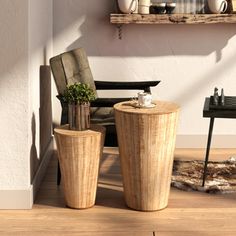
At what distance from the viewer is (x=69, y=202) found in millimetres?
3240

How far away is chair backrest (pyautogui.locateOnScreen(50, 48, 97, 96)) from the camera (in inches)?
142

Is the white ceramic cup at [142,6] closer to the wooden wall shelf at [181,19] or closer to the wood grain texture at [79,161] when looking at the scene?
the wooden wall shelf at [181,19]

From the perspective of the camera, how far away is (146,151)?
10.0ft

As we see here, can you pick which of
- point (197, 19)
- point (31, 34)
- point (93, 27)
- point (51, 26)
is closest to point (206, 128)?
point (197, 19)

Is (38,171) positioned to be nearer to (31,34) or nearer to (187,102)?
(31,34)

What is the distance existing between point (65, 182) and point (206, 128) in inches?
72.6

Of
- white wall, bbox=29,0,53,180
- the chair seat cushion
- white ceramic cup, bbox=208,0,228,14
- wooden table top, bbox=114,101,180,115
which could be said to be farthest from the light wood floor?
white ceramic cup, bbox=208,0,228,14

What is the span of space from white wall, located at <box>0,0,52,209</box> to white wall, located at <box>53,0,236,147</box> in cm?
117

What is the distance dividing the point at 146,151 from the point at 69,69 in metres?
1.02

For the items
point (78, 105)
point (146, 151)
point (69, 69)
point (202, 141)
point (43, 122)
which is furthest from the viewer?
point (202, 141)

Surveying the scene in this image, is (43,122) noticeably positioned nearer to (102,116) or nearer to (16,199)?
(102,116)

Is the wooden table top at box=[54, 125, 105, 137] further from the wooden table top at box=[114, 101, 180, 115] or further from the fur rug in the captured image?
the fur rug

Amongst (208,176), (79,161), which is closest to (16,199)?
(79,161)

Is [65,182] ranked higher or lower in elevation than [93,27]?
lower
